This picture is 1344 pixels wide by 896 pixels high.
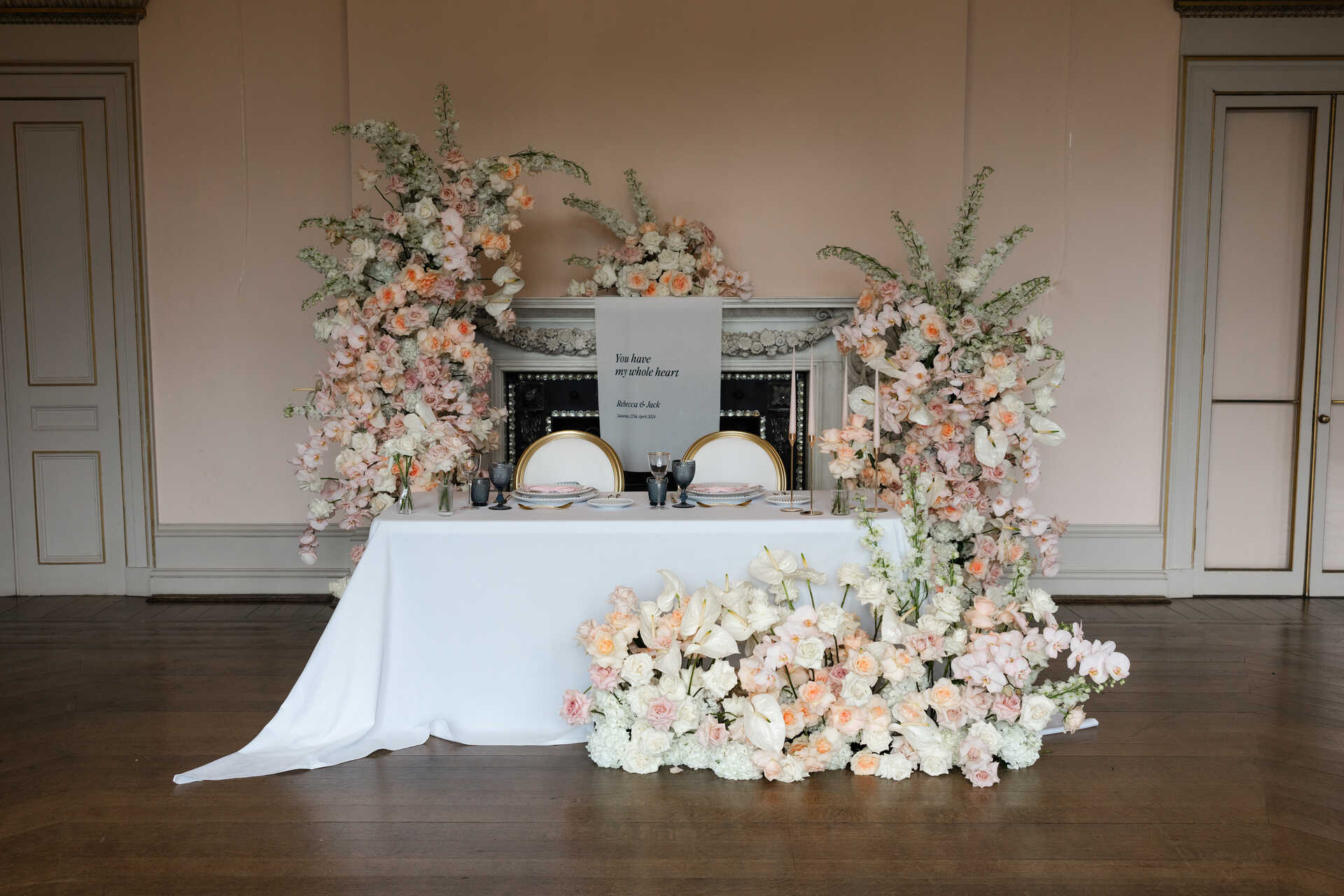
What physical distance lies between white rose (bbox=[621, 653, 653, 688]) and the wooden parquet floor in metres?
0.27

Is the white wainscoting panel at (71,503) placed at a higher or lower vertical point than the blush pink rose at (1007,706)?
higher

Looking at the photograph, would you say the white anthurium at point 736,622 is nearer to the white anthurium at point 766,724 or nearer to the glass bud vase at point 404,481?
the white anthurium at point 766,724

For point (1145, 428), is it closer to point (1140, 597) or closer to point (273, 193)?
point (1140, 597)

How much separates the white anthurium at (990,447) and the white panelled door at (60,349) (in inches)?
162

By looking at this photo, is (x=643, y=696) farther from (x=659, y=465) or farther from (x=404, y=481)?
(x=404, y=481)

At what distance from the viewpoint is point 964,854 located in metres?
2.06

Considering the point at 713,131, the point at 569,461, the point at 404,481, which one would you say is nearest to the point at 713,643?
the point at 404,481

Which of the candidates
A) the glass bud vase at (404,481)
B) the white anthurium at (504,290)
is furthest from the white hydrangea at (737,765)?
the white anthurium at (504,290)

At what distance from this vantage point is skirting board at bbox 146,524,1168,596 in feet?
14.9

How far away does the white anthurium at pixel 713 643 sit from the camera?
7.79ft

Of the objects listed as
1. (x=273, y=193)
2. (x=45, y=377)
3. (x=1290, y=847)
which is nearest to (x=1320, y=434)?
(x=1290, y=847)

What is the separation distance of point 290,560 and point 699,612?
2947mm

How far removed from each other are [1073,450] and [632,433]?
7.22 ft

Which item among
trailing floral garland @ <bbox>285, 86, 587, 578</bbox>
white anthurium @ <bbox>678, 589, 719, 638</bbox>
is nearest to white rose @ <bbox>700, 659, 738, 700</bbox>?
white anthurium @ <bbox>678, 589, 719, 638</bbox>
